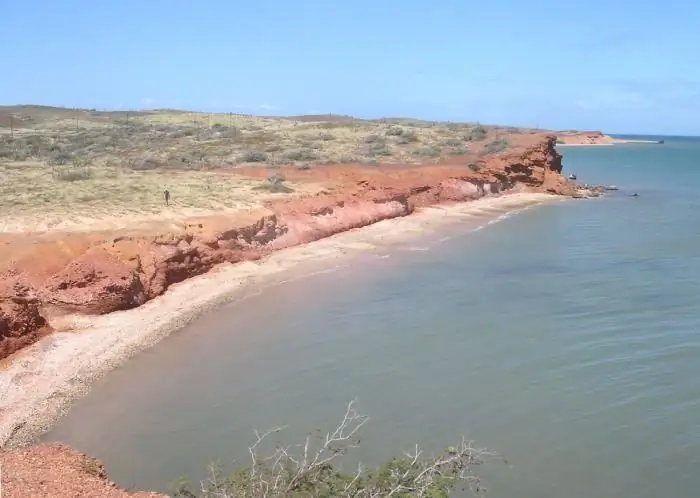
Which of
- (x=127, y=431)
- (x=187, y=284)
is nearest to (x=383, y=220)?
(x=187, y=284)

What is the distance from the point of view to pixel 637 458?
9305 mm

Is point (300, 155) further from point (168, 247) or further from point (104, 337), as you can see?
point (104, 337)

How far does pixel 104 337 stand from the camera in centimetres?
1448

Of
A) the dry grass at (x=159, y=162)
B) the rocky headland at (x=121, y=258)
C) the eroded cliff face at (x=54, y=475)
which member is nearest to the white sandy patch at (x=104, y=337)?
the rocky headland at (x=121, y=258)

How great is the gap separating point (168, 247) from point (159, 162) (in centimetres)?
1877

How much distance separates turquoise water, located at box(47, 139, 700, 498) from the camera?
956 cm

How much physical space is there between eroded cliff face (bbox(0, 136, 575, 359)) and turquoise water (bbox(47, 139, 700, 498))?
2.43 m

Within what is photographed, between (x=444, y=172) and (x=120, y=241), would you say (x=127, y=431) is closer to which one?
(x=120, y=241)

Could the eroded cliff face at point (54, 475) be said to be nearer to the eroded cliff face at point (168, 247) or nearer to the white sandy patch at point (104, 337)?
the white sandy patch at point (104, 337)

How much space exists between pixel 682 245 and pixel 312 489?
22.0 metres

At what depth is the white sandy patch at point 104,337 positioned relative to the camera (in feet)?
37.0

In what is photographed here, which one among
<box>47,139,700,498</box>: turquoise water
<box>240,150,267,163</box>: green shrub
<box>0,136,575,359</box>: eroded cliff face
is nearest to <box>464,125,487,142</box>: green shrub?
<box>0,136,575,359</box>: eroded cliff face

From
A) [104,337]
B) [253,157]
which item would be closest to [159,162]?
[253,157]

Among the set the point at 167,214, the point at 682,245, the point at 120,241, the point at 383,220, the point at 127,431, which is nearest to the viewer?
the point at 127,431
